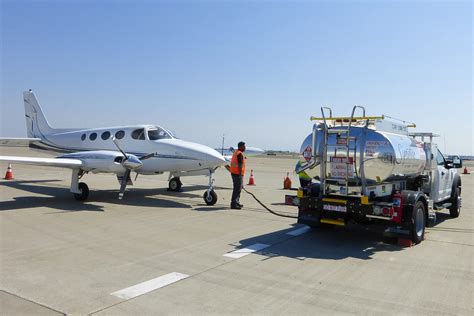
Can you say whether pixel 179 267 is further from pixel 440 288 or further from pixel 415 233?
pixel 415 233

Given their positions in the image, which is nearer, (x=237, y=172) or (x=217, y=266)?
(x=217, y=266)

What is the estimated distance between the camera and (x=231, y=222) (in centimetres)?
948

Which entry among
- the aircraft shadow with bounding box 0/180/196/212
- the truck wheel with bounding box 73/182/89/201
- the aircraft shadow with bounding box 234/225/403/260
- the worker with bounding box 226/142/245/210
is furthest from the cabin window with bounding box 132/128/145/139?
the aircraft shadow with bounding box 234/225/403/260

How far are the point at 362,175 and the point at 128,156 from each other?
731 cm

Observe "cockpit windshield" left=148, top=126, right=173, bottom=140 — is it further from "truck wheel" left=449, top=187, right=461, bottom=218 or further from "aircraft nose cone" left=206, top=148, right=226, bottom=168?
"truck wheel" left=449, top=187, right=461, bottom=218

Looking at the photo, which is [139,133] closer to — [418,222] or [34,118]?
[34,118]

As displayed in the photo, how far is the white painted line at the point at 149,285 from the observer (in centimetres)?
467

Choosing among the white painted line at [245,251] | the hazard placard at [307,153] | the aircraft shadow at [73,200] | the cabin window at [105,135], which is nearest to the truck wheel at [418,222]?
the hazard placard at [307,153]

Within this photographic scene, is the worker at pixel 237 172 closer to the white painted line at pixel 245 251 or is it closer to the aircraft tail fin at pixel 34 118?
the white painted line at pixel 245 251

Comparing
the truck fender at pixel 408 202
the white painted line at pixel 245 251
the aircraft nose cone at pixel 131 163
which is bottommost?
the white painted line at pixel 245 251

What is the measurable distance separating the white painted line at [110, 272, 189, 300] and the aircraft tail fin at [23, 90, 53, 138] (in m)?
14.2

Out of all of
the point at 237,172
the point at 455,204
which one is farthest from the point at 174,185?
the point at 455,204

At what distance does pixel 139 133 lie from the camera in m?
13.9

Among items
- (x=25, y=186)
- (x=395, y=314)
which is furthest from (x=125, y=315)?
(x=25, y=186)
